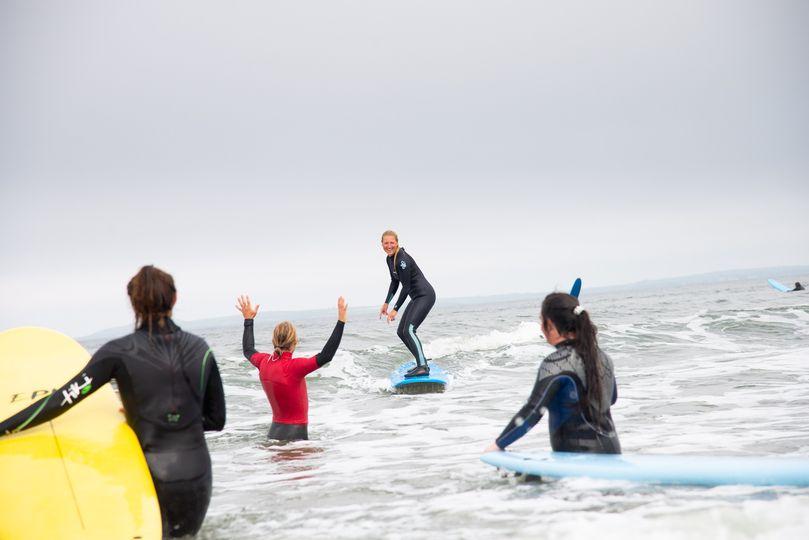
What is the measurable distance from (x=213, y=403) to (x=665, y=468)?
267 cm

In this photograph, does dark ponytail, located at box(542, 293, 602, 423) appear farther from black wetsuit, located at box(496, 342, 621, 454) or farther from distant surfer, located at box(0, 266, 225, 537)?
distant surfer, located at box(0, 266, 225, 537)

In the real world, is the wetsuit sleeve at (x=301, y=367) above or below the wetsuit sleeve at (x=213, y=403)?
below

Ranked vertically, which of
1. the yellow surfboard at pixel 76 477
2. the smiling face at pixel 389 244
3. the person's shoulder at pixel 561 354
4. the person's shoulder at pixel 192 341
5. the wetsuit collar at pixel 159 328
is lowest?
the yellow surfboard at pixel 76 477

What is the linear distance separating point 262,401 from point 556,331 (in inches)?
317

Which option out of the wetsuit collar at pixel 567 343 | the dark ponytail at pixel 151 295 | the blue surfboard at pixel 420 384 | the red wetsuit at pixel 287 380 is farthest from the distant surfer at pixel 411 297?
the dark ponytail at pixel 151 295

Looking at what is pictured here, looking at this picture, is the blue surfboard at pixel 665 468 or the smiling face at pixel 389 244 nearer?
the blue surfboard at pixel 665 468

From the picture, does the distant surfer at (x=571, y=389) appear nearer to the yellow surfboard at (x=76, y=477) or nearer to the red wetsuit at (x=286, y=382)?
the yellow surfboard at (x=76, y=477)

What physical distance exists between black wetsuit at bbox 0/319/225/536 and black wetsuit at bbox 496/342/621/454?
1822mm

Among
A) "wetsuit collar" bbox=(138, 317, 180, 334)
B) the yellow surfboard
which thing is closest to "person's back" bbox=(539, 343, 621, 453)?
"wetsuit collar" bbox=(138, 317, 180, 334)

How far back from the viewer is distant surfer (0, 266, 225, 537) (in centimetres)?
379

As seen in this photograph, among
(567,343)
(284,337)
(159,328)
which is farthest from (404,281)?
(159,328)

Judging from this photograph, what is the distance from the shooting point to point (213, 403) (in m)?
4.10

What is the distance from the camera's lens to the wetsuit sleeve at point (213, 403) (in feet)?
13.3

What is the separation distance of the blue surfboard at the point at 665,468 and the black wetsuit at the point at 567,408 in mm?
82
